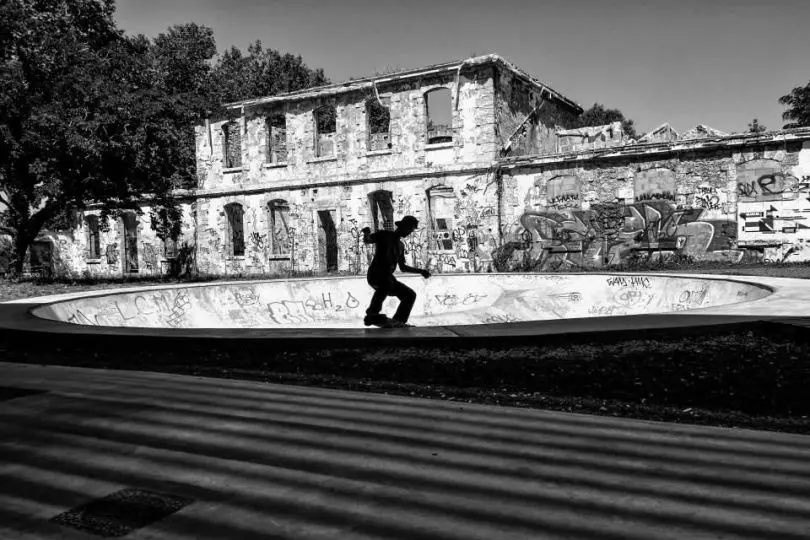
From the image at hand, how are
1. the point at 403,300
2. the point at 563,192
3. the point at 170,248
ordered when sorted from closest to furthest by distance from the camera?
1. the point at 403,300
2. the point at 563,192
3. the point at 170,248

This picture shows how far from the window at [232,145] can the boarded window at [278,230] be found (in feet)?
9.04

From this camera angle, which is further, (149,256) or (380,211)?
(149,256)

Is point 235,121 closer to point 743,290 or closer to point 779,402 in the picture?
point 743,290

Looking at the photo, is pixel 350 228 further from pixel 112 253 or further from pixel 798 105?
pixel 798 105

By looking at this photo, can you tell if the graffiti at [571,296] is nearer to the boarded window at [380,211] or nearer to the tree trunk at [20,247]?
the boarded window at [380,211]

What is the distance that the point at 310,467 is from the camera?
89.7 inches

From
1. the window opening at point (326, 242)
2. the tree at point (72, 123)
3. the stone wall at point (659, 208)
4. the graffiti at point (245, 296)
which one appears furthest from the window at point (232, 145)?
the graffiti at point (245, 296)

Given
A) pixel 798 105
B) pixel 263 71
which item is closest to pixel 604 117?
pixel 798 105

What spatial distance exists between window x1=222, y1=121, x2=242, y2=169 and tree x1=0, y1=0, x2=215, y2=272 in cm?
493

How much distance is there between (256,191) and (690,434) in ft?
73.7

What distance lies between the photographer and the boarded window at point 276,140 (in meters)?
23.5

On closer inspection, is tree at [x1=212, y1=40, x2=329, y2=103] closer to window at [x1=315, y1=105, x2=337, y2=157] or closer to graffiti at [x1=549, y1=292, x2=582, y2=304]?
window at [x1=315, y1=105, x2=337, y2=157]

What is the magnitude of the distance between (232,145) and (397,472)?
25400 mm

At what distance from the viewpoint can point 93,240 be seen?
91.6 ft
